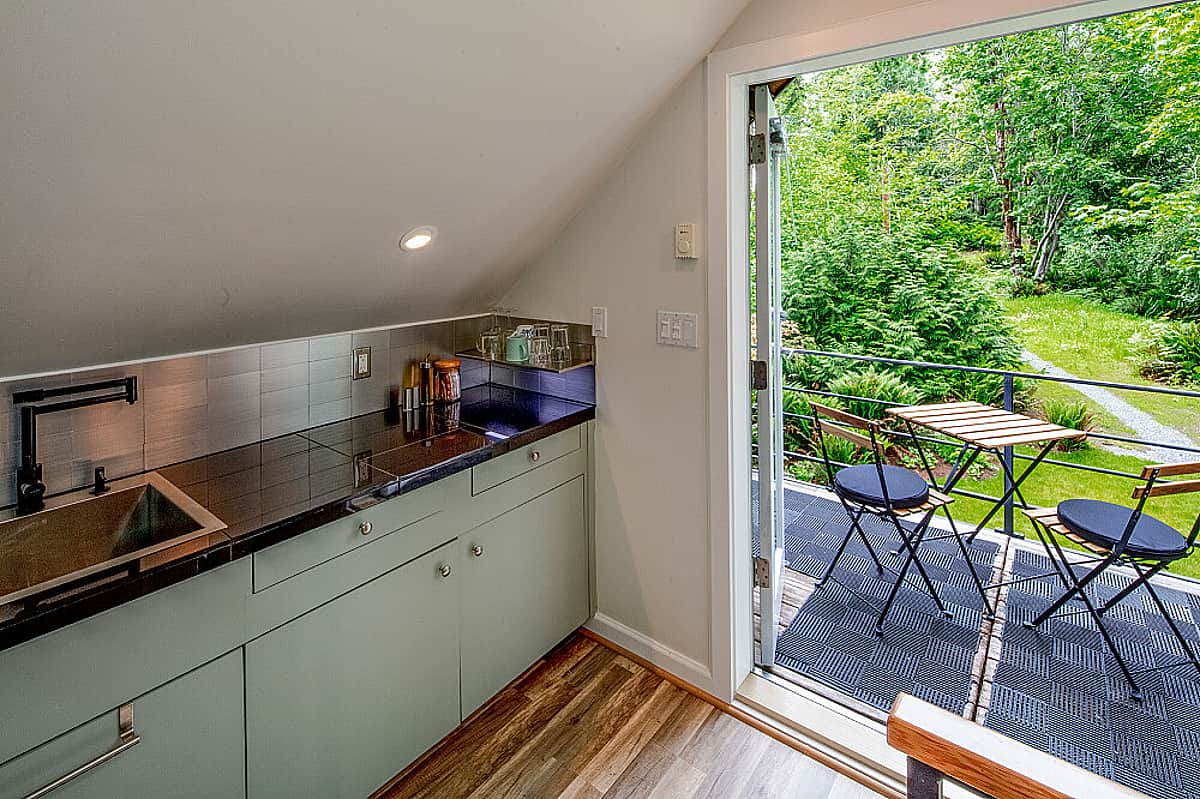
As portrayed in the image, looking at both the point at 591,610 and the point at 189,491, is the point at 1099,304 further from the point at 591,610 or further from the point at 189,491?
the point at 189,491

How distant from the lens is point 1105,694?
2.28 metres

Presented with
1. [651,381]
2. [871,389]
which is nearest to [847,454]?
[871,389]

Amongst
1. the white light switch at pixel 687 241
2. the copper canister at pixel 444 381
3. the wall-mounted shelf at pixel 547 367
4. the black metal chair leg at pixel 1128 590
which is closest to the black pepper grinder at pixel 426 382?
the copper canister at pixel 444 381

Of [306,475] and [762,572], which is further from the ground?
[306,475]

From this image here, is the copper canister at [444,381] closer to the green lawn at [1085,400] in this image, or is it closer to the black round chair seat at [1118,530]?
the black round chair seat at [1118,530]

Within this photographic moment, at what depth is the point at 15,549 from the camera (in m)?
1.46

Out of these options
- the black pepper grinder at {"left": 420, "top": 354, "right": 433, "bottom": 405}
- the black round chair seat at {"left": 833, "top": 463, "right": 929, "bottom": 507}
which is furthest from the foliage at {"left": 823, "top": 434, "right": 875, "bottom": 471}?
the black pepper grinder at {"left": 420, "top": 354, "right": 433, "bottom": 405}

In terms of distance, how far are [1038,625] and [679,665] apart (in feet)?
4.90

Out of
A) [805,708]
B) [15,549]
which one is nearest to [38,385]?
[15,549]

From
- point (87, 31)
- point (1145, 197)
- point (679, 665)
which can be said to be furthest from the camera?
point (1145, 197)

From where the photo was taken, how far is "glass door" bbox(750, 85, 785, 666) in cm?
207

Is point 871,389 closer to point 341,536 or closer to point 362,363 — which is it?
point 362,363

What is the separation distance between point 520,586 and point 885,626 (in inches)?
58.2

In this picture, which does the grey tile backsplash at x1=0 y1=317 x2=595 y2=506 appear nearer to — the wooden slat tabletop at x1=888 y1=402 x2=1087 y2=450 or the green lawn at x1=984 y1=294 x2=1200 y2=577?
the wooden slat tabletop at x1=888 y1=402 x2=1087 y2=450
